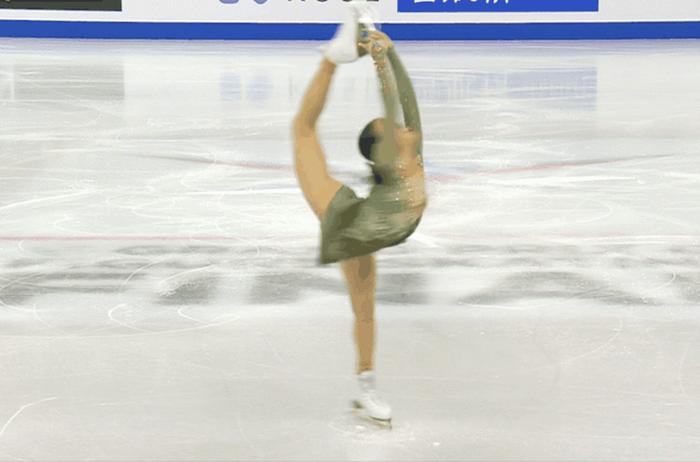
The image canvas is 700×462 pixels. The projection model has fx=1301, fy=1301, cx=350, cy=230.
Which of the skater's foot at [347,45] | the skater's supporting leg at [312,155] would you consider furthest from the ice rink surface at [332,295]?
the skater's foot at [347,45]

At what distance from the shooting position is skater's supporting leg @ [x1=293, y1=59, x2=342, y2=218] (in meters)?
3.87

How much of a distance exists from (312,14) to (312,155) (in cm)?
1964

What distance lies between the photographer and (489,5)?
75.6 ft

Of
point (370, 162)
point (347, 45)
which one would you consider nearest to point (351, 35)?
point (347, 45)

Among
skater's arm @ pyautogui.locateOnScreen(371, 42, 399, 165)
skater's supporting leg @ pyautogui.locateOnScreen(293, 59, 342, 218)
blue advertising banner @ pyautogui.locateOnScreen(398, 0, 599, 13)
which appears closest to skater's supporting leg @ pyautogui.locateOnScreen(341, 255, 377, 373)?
skater's supporting leg @ pyautogui.locateOnScreen(293, 59, 342, 218)

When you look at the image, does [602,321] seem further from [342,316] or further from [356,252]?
[356,252]

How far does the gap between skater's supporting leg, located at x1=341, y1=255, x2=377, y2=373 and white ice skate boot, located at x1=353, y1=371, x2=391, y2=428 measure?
0.10 feet

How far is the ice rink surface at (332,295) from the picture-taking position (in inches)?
164

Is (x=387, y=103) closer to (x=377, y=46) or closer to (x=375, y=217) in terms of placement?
(x=377, y=46)

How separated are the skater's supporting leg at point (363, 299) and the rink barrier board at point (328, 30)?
19207 mm

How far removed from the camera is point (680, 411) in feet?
14.2

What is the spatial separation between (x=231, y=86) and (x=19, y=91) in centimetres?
239

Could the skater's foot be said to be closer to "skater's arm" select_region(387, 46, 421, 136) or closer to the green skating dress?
"skater's arm" select_region(387, 46, 421, 136)

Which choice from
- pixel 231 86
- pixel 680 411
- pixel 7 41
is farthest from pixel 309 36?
pixel 680 411
